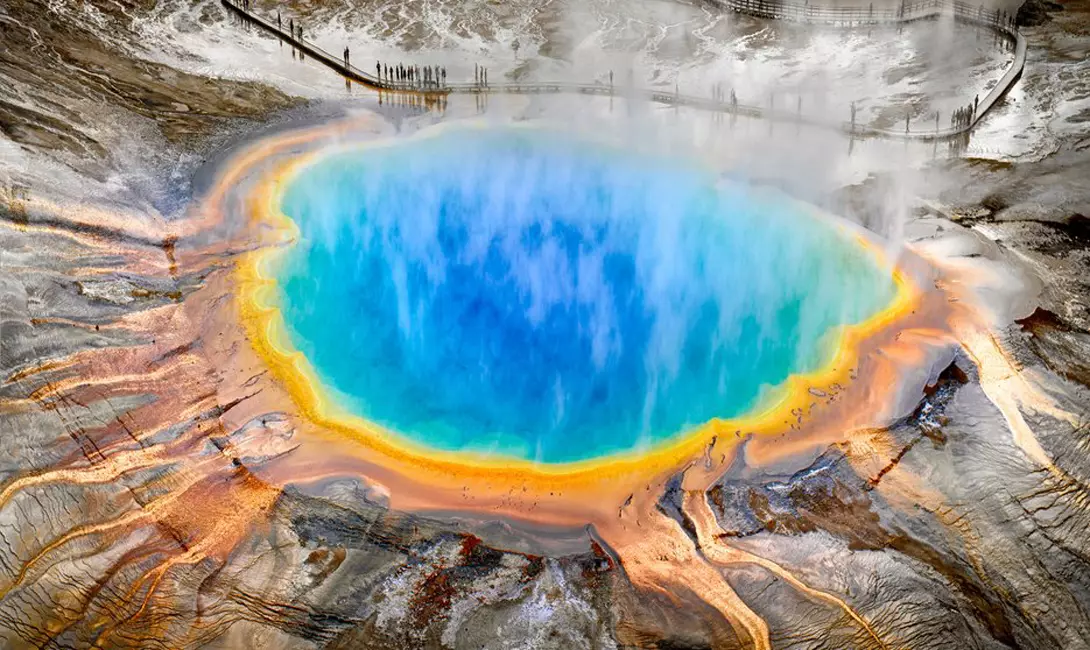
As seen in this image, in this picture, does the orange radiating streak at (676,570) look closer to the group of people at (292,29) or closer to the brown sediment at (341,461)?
the brown sediment at (341,461)

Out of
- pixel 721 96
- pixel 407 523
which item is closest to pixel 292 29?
pixel 721 96

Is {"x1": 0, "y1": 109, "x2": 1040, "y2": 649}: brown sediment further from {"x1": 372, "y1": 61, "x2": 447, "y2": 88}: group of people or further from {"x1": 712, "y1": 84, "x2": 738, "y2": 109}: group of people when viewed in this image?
{"x1": 372, "y1": 61, "x2": 447, "y2": 88}: group of people

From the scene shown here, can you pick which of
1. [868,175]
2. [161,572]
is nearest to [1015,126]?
[868,175]

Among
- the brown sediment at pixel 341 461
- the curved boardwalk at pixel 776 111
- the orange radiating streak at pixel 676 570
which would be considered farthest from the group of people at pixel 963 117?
the orange radiating streak at pixel 676 570

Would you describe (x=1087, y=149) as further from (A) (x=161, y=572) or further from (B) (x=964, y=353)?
(A) (x=161, y=572)

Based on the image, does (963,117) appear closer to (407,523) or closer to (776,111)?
(776,111)

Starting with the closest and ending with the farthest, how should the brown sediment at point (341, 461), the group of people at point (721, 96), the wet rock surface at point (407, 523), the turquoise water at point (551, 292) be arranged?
the wet rock surface at point (407, 523), the brown sediment at point (341, 461), the turquoise water at point (551, 292), the group of people at point (721, 96)
